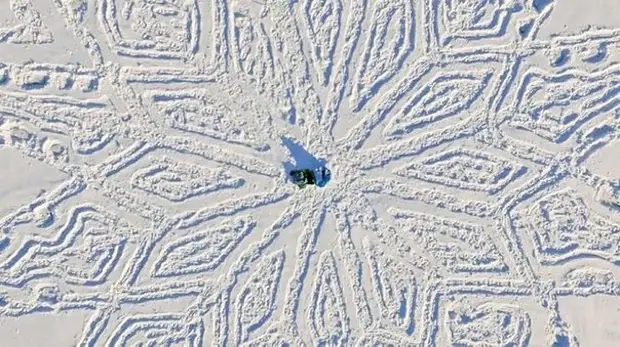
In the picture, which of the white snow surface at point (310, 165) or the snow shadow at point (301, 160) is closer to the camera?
the white snow surface at point (310, 165)

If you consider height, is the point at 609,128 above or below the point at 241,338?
above

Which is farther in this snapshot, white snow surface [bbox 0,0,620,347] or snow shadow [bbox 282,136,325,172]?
snow shadow [bbox 282,136,325,172]

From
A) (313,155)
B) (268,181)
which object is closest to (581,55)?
(313,155)

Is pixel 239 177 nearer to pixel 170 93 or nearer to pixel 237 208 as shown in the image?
pixel 237 208
